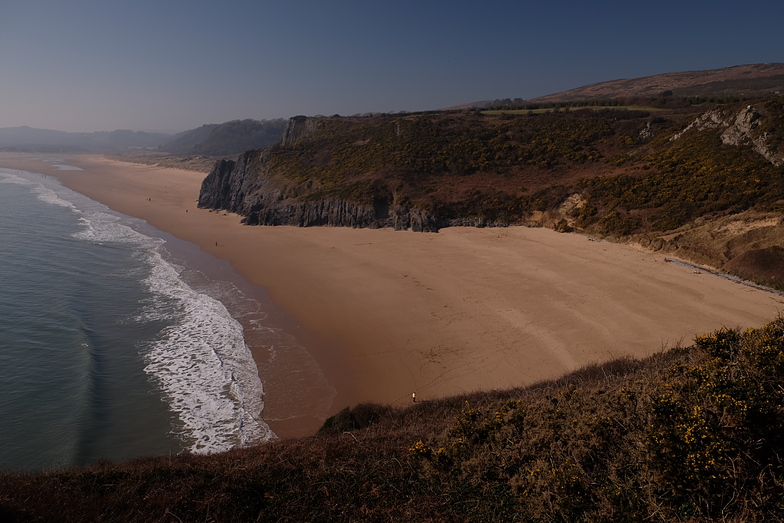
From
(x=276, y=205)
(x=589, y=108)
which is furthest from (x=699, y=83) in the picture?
(x=276, y=205)

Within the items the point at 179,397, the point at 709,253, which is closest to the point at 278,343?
the point at 179,397

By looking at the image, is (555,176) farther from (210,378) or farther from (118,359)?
(118,359)

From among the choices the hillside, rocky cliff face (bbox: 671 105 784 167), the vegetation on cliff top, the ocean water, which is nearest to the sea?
the ocean water

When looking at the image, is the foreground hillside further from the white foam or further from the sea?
the sea

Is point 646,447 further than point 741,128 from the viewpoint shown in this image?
No

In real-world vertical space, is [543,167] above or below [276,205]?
above
